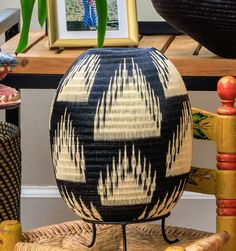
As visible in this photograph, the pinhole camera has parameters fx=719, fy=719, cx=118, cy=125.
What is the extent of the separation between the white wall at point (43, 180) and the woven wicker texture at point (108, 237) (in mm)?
759

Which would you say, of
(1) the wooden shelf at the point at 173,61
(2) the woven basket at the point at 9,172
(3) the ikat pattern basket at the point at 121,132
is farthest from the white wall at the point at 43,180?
(3) the ikat pattern basket at the point at 121,132

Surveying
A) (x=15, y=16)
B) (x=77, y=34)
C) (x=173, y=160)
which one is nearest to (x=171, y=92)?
(x=173, y=160)

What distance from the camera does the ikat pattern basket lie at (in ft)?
3.12

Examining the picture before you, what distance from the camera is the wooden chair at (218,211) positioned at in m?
1.12

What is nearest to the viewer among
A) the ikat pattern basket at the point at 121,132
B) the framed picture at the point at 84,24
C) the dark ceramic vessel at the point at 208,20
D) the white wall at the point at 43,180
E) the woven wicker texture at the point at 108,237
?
the ikat pattern basket at the point at 121,132

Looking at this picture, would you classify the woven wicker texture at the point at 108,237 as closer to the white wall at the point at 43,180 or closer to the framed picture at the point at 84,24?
the framed picture at the point at 84,24

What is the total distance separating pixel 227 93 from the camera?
1.12m

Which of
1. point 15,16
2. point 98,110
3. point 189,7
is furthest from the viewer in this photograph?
point 15,16

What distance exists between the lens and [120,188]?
0.97 metres

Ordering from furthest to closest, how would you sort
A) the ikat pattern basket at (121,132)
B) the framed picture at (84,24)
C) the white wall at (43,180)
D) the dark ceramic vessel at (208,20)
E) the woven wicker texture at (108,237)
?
1. the white wall at (43,180)
2. the framed picture at (84,24)
3. the dark ceramic vessel at (208,20)
4. the woven wicker texture at (108,237)
5. the ikat pattern basket at (121,132)

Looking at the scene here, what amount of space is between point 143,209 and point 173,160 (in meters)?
0.08

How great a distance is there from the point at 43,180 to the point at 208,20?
893 mm

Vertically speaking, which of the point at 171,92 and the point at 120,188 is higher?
the point at 171,92

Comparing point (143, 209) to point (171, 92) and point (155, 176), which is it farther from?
point (171, 92)
